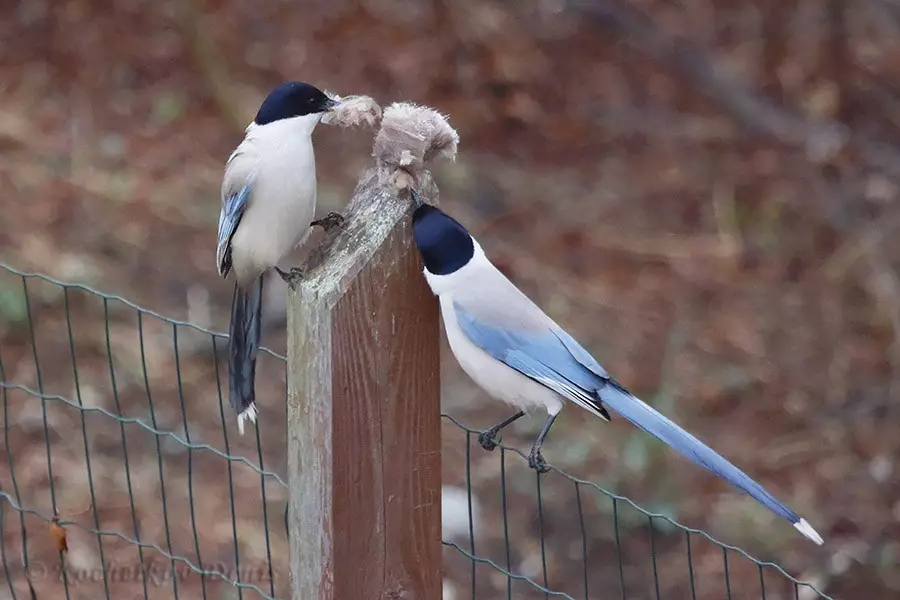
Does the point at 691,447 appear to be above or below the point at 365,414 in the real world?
below

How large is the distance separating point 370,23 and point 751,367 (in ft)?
13.5

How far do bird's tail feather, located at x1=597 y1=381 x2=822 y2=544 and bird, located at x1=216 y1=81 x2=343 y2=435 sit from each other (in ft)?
2.78

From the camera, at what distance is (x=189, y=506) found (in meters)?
5.19

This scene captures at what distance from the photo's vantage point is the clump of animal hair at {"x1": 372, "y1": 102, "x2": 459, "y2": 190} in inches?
90.3

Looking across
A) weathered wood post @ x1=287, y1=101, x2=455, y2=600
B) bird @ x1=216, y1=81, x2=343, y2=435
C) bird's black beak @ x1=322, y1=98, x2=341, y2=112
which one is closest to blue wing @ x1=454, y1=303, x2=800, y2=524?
weathered wood post @ x1=287, y1=101, x2=455, y2=600

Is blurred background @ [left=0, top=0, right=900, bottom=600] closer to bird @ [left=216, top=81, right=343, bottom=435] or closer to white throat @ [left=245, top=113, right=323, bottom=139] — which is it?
bird @ [left=216, top=81, right=343, bottom=435]

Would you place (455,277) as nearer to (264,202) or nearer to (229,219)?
(264,202)

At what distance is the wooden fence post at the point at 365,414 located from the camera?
2.30 m

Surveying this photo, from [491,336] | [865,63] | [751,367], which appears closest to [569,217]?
[751,367]

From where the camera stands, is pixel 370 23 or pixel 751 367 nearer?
pixel 751 367

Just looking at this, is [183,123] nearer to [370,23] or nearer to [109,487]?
[370,23]

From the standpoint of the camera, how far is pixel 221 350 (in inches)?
244

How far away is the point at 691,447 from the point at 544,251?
4.75 m

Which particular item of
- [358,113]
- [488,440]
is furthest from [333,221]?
[488,440]
